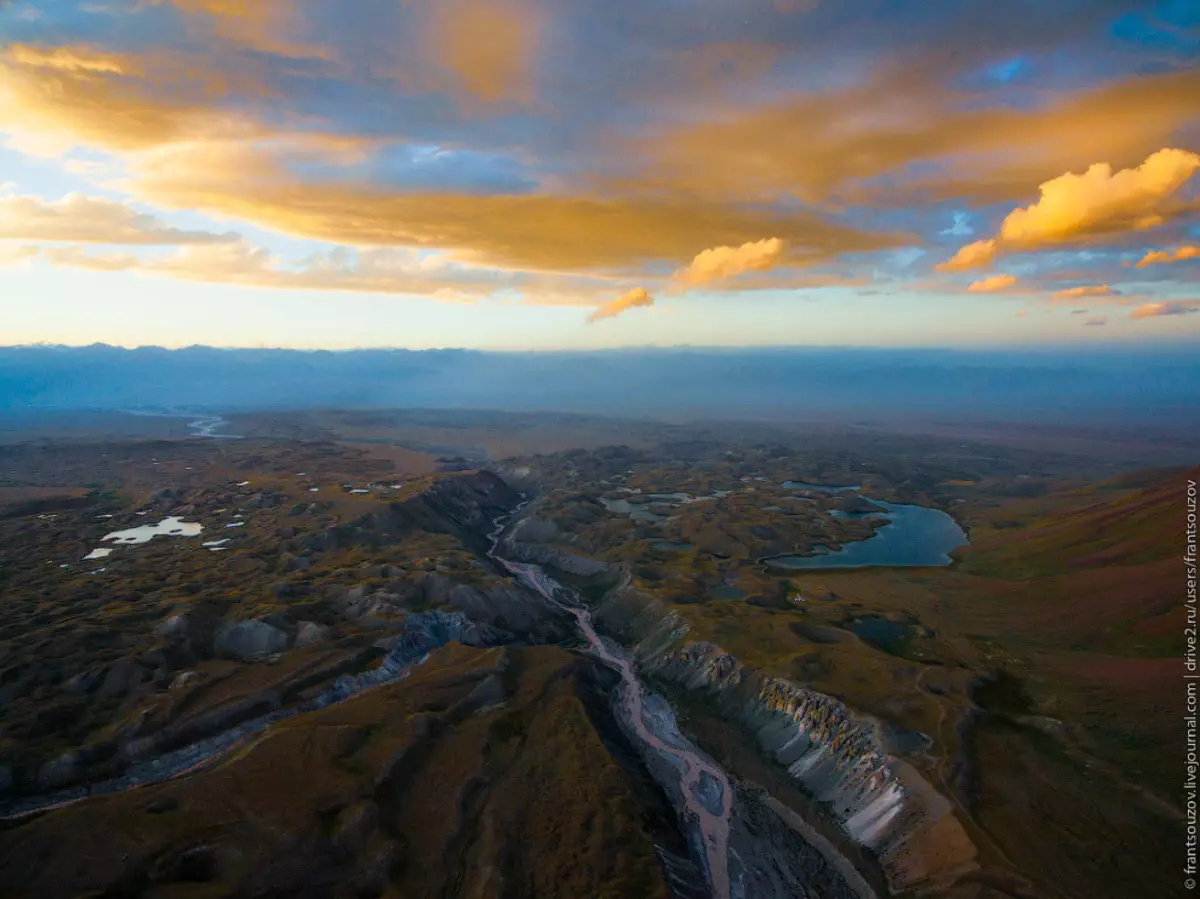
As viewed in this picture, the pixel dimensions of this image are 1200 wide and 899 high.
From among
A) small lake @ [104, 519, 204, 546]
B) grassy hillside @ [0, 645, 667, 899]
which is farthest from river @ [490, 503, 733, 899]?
small lake @ [104, 519, 204, 546]

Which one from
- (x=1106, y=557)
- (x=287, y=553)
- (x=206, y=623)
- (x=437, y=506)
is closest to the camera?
(x=206, y=623)

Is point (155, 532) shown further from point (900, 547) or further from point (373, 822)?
point (900, 547)

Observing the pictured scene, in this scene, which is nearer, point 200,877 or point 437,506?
point 200,877

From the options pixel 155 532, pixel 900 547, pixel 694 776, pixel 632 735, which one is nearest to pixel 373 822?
pixel 632 735

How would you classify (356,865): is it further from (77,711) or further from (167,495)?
(167,495)

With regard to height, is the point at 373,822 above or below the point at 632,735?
above

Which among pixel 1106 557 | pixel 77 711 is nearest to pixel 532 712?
pixel 77 711
